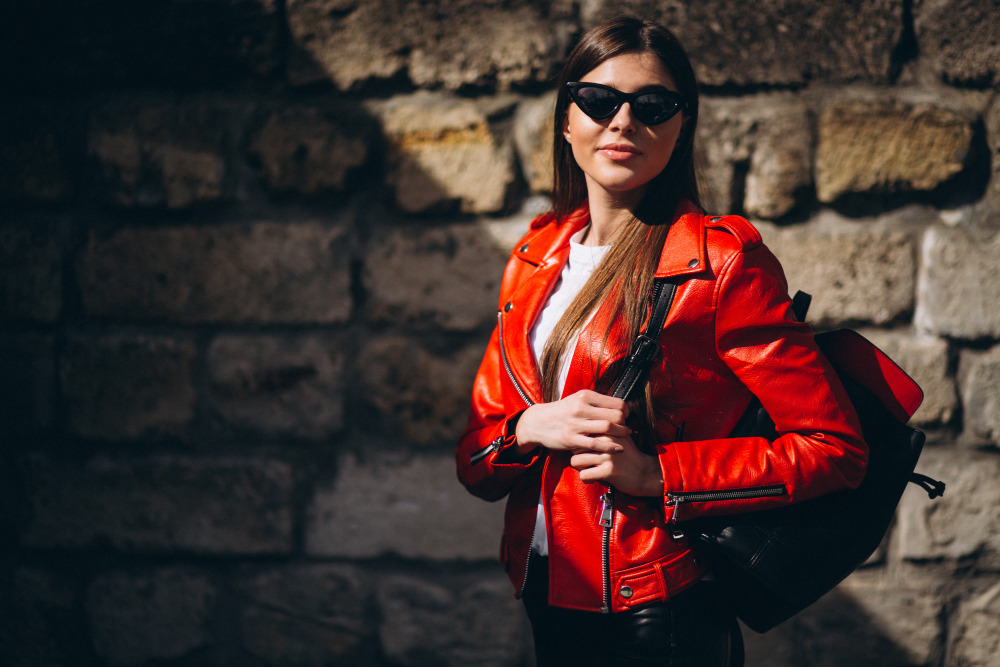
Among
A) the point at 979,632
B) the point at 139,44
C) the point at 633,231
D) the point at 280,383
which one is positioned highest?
→ the point at 139,44

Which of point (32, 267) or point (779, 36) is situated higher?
point (779, 36)

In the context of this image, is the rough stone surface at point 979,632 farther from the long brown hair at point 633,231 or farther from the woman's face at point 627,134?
the woman's face at point 627,134

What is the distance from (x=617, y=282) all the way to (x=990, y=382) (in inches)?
55.8

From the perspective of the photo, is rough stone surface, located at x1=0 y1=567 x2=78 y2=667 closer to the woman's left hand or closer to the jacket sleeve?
the woman's left hand

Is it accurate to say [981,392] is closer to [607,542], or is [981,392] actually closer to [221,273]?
[607,542]

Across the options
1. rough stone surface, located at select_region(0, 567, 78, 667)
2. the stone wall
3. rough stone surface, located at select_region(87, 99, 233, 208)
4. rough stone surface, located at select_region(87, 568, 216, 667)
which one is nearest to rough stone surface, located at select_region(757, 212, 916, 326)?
the stone wall

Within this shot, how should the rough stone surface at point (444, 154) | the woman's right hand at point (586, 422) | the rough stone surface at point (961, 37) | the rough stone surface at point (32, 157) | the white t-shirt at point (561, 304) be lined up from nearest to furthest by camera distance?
1. the woman's right hand at point (586, 422)
2. the white t-shirt at point (561, 304)
3. the rough stone surface at point (961, 37)
4. the rough stone surface at point (444, 154)
5. the rough stone surface at point (32, 157)

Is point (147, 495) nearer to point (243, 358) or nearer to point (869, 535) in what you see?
point (243, 358)

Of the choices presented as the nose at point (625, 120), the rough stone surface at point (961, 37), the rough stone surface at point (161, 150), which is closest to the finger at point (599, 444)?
the nose at point (625, 120)

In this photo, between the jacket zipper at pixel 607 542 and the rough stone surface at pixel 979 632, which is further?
the rough stone surface at pixel 979 632

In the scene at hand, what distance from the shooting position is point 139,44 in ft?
6.44

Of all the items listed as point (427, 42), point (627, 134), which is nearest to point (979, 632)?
point (627, 134)

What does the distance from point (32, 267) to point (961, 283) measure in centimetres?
284

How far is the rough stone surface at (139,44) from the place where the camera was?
1941 millimetres
